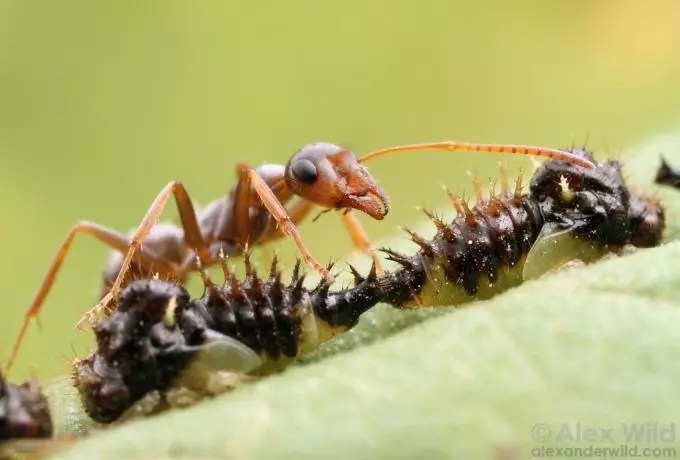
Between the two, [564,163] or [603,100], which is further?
[603,100]

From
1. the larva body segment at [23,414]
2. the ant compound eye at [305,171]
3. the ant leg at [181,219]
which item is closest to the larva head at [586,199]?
the ant compound eye at [305,171]

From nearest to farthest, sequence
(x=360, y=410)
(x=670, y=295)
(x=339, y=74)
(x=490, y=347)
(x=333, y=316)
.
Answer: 1. (x=360, y=410)
2. (x=490, y=347)
3. (x=670, y=295)
4. (x=333, y=316)
5. (x=339, y=74)

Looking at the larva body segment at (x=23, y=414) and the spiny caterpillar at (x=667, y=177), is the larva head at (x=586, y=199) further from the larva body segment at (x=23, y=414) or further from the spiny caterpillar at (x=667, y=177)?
the larva body segment at (x=23, y=414)

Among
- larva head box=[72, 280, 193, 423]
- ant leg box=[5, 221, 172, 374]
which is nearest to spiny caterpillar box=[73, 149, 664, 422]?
larva head box=[72, 280, 193, 423]

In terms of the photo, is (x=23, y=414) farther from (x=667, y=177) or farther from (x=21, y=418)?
(x=667, y=177)

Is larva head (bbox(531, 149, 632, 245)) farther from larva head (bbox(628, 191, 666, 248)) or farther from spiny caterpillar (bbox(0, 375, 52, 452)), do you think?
spiny caterpillar (bbox(0, 375, 52, 452))

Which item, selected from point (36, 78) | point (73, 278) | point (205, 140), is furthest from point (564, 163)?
point (36, 78)

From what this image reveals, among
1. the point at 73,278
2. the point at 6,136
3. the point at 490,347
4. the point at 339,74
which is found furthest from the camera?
the point at 339,74

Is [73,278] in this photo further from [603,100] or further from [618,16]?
[618,16]
